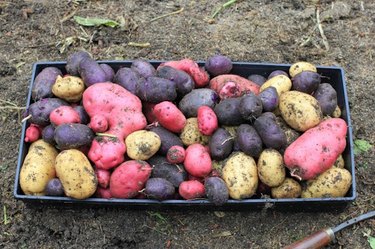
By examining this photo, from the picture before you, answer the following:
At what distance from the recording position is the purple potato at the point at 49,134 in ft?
9.08

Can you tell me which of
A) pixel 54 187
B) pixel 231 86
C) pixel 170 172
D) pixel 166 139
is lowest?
pixel 54 187

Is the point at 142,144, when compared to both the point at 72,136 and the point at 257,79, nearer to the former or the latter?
the point at 72,136

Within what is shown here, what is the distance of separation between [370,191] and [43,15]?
7.61 feet

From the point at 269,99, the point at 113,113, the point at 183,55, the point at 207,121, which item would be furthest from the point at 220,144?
the point at 183,55

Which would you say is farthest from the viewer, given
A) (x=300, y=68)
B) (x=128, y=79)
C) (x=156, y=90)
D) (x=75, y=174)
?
(x=300, y=68)

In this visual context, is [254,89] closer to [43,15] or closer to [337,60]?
[337,60]

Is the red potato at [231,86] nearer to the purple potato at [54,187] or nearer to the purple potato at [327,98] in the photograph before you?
the purple potato at [327,98]

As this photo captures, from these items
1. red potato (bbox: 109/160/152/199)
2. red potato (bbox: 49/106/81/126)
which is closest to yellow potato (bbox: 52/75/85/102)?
red potato (bbox: 49/106/81/126)

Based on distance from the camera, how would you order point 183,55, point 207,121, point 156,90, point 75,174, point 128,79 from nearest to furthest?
1. point 75,174
2. point 207,121
3. point 156,90
4. point 128,79
5. point 183,55

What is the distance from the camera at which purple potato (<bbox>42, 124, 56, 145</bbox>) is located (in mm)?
2768

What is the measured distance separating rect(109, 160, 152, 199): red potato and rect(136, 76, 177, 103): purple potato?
34 centimetres

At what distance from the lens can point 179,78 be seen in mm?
2883

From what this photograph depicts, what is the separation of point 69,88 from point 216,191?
0.90 m

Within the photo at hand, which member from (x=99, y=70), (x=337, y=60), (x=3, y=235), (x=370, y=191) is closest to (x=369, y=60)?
(x=337, y=60)
